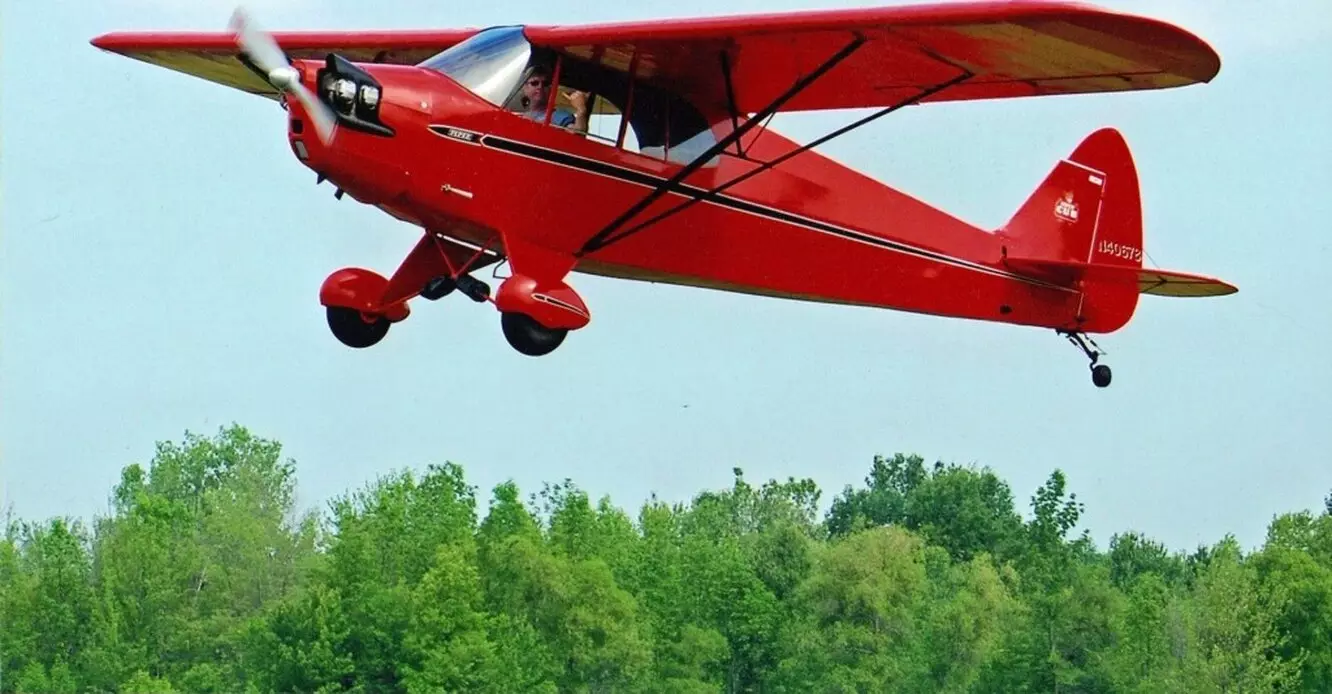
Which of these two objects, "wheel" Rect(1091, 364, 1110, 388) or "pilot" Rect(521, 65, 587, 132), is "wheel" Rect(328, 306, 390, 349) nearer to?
"pilot" Rect(521, 65, 587, 132)

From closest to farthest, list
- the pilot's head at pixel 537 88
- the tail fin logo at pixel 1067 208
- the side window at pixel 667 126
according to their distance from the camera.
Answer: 1. the pilot's head at pixel 537 88
2. the side window at pixel 667 126
3. the tail fin logo at pixel 1067 208

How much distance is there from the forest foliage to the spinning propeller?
1611 inches

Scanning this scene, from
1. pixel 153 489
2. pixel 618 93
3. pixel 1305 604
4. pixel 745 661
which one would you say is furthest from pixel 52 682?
pixel 618 93

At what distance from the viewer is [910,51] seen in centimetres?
1722

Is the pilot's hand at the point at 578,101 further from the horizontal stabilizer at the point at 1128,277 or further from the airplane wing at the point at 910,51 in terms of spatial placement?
the horizontal stabilizer at the point at 1128,277

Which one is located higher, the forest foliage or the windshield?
the forest foliage

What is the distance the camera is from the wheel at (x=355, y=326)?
17.6 meters

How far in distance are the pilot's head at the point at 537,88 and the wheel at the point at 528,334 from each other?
5.77ft

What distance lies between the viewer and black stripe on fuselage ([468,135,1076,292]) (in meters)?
16.9

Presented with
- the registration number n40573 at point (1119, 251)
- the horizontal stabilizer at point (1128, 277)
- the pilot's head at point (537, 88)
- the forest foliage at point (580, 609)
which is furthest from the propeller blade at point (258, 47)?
the forest foliage at point (580, 609)

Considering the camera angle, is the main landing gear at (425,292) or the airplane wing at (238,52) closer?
the main landing gear at (425,292)

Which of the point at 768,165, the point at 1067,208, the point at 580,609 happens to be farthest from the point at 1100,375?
the point at 580,609

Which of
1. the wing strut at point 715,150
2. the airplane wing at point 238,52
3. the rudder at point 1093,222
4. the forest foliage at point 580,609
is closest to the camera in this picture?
the wing strut at point 715,150

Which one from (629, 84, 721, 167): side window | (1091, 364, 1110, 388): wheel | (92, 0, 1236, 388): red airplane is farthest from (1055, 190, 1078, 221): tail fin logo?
(629, 84, 721, 167): side window
